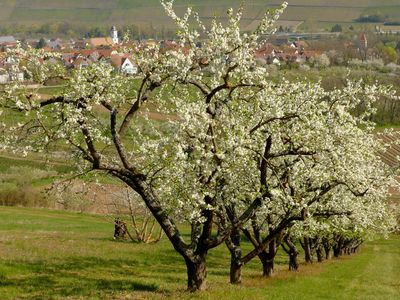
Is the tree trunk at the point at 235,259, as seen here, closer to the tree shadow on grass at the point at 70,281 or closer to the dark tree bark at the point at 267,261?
the tree shadow on grass at the point at 70,281

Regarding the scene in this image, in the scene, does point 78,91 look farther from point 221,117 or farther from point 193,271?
point 193,271

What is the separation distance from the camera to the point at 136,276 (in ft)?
83.0

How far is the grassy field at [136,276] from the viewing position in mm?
20000

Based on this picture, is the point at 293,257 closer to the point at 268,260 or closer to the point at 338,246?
the point at 268,260

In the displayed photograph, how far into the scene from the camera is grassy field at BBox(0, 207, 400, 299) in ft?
65.6

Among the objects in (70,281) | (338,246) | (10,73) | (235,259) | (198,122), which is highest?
(10,73)

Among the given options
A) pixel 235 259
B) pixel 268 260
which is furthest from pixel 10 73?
pixel 268 260

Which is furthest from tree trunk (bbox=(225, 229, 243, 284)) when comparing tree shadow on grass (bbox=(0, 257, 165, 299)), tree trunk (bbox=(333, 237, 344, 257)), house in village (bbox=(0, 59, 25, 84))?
tree trunk (bbox=(333, 237, 344, 257))

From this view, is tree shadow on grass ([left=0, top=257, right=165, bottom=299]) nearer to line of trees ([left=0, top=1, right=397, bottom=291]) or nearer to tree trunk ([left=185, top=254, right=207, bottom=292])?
tree trunk ([left=185, top=254, right=207, bottom=292])

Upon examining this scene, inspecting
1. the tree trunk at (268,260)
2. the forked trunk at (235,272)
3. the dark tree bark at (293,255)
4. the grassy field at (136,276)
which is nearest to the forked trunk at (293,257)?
the dark tree bark at (293,255)

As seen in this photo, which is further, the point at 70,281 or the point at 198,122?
the point at 70,281

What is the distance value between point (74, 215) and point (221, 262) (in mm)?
30116

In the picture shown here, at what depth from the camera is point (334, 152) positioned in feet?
60.4

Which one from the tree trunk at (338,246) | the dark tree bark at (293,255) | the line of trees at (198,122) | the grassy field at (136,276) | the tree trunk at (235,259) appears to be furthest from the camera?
the tree trunk at (338,246)
